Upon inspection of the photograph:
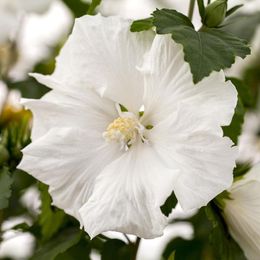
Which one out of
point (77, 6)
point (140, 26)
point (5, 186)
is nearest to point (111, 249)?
point (5, 186)

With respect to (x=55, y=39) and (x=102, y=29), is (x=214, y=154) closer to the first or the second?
(x=102, y=29)

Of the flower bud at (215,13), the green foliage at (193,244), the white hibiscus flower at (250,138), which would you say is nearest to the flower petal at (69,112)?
the flower bud at (215,13)

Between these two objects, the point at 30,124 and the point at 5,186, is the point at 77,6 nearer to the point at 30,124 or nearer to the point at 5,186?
the point at 30,124

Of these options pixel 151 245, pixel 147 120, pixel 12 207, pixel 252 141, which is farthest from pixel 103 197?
pixel 151 245

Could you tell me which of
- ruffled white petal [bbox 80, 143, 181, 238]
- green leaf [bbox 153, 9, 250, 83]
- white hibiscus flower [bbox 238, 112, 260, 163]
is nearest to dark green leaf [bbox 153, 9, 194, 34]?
green leaf [bbox 153, 9, 250, 83]

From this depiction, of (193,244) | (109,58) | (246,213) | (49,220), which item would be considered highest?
(109,58)
